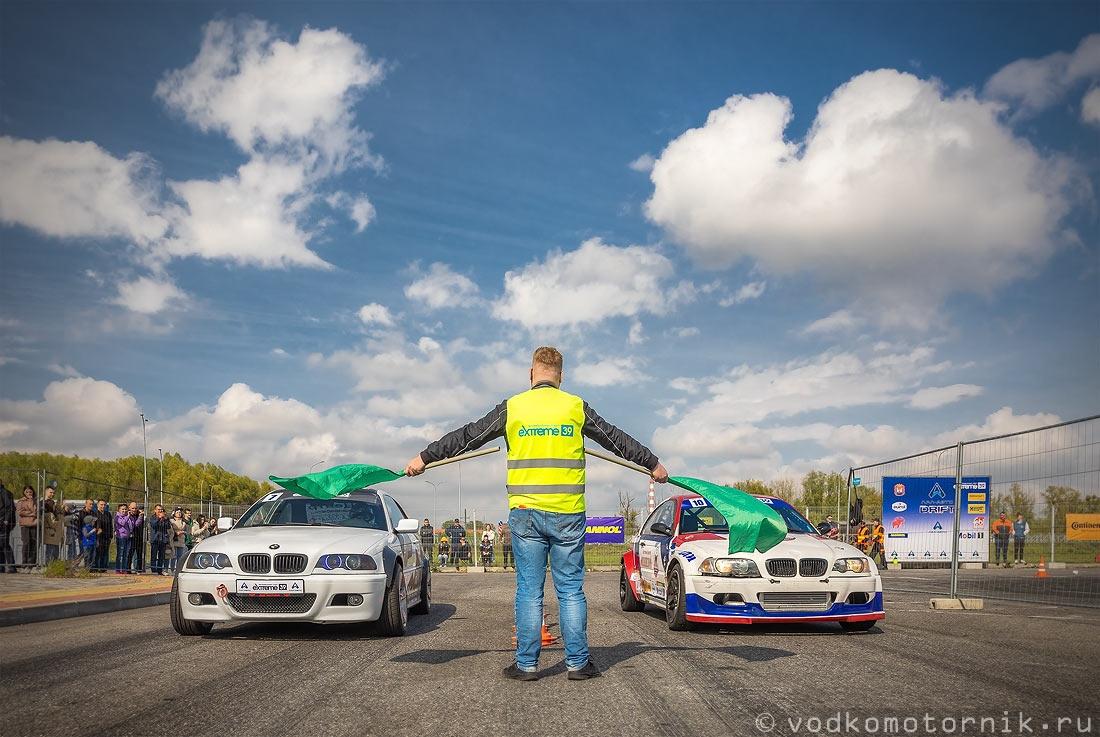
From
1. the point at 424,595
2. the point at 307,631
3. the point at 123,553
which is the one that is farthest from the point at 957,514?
the point at 123,553

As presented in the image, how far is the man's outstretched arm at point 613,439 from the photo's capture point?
6.50 m

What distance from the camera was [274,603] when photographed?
8719 millimetres

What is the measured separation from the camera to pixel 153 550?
24.3 m

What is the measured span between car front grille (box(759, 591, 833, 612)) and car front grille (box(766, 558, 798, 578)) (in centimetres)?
19

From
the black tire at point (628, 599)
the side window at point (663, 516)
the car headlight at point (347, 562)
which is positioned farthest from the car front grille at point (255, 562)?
the black tire at point (628, 599)

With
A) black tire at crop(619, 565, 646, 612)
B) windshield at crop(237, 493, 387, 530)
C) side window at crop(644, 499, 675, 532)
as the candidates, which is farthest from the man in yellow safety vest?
black tire at crop(619, 565, 646, 612)

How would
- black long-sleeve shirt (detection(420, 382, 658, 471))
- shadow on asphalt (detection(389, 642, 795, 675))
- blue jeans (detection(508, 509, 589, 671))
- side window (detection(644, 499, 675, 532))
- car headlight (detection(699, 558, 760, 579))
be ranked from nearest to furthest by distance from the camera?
blue jeans (detection(508, 509, 589, 671)), black long-sleeve shirt (detection(420, 382, 658, 471)), shadow on asphalt (detection(389, 642, 795, 675)), car headlight (detection(699, 558, 760, 579)), side window (detection(644, 499, 675, 532))

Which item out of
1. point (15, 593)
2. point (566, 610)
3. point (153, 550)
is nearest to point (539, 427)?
point (566, 610)

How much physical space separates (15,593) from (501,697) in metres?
11.5

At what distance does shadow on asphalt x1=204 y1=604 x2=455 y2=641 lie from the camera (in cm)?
906

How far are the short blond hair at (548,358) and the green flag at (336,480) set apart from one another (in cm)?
446

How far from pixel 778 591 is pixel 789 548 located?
0.55 meters

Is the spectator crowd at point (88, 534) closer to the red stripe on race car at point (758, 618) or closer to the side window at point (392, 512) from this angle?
the side window at point (392, 512)

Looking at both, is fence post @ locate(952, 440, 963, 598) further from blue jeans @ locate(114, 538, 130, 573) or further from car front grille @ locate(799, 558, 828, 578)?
A: blue jeans @ locate(114, 538, 130, 573)
